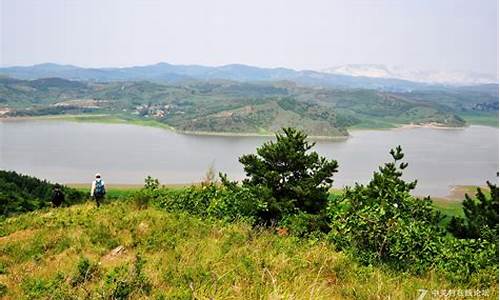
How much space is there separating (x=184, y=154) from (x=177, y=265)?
60.4 metres

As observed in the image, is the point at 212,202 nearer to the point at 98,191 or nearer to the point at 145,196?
the point at 145,196

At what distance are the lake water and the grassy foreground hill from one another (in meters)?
28.3

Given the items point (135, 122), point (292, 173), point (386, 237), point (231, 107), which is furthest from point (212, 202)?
point (231, 107)

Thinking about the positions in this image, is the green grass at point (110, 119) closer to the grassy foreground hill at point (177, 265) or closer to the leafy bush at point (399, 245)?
the grassy foreground hill at point (177, 265)

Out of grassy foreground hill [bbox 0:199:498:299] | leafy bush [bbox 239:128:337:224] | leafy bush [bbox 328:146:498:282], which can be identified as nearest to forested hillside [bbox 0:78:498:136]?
leafy bush [bbox 239:128:337:224]

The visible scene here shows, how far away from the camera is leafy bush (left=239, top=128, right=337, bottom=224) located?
12.9 metres

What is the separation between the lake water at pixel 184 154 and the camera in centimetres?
4881

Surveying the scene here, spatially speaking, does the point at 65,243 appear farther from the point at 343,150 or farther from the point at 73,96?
the point at 73,96

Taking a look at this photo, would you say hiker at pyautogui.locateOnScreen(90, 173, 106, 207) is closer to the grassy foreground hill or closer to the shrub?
the grassy foreground hill

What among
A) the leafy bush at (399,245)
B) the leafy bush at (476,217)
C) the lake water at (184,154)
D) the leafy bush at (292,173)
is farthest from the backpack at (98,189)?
the lake water at (184,154)

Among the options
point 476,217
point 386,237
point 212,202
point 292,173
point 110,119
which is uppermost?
point 386,237

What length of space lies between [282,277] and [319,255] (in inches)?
44.5

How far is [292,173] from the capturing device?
13625 millimetres

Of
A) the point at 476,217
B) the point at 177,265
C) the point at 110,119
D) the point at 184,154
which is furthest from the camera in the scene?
the point at 110,119
